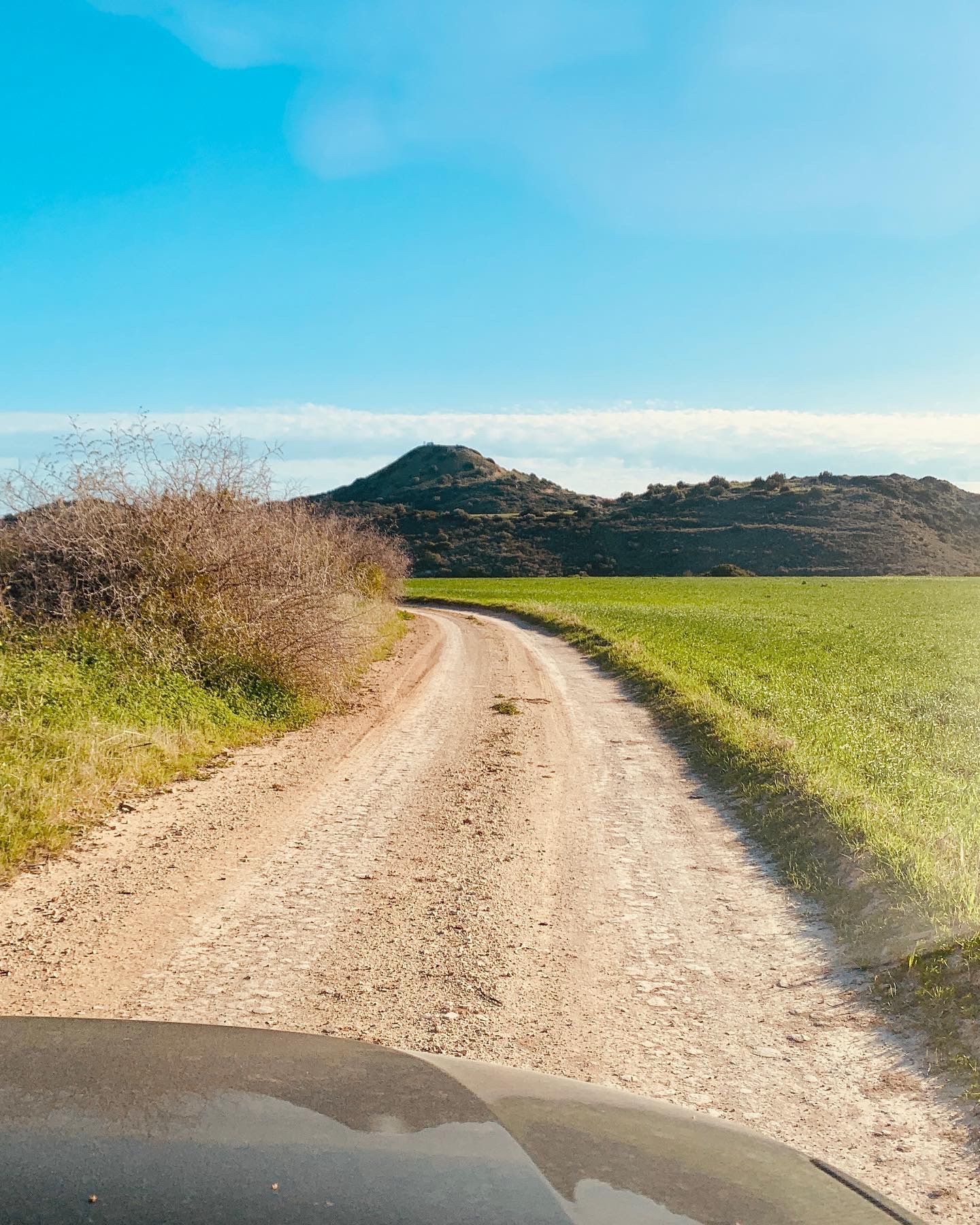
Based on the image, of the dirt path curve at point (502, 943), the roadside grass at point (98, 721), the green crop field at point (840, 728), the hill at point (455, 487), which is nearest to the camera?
the dirt path curve at point (502, 943)

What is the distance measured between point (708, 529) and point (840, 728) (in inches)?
4204

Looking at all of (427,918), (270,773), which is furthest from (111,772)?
(427,918)

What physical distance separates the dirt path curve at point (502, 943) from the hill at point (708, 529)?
92.8 meters

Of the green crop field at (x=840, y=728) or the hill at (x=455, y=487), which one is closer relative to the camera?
the green crop field at (x=840, y=728)

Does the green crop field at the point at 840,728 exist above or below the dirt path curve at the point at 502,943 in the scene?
above

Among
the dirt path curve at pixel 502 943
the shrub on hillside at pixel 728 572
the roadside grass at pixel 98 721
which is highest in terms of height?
the shrub on hillside at pixel 728 572

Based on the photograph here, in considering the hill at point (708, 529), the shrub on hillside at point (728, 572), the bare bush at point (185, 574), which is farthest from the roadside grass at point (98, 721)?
the hill at point (708, 529)

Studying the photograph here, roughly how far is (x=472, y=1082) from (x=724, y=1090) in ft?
4.96

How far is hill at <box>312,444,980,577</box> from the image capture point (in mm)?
103875

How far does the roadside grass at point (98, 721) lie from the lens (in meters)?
7.21

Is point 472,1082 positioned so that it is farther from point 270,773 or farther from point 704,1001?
point 270,773

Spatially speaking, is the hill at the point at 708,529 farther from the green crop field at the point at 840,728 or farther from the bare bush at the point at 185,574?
the bare bush at the point at 185,574

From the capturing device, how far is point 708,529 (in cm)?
11444

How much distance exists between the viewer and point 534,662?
69.1 ft
